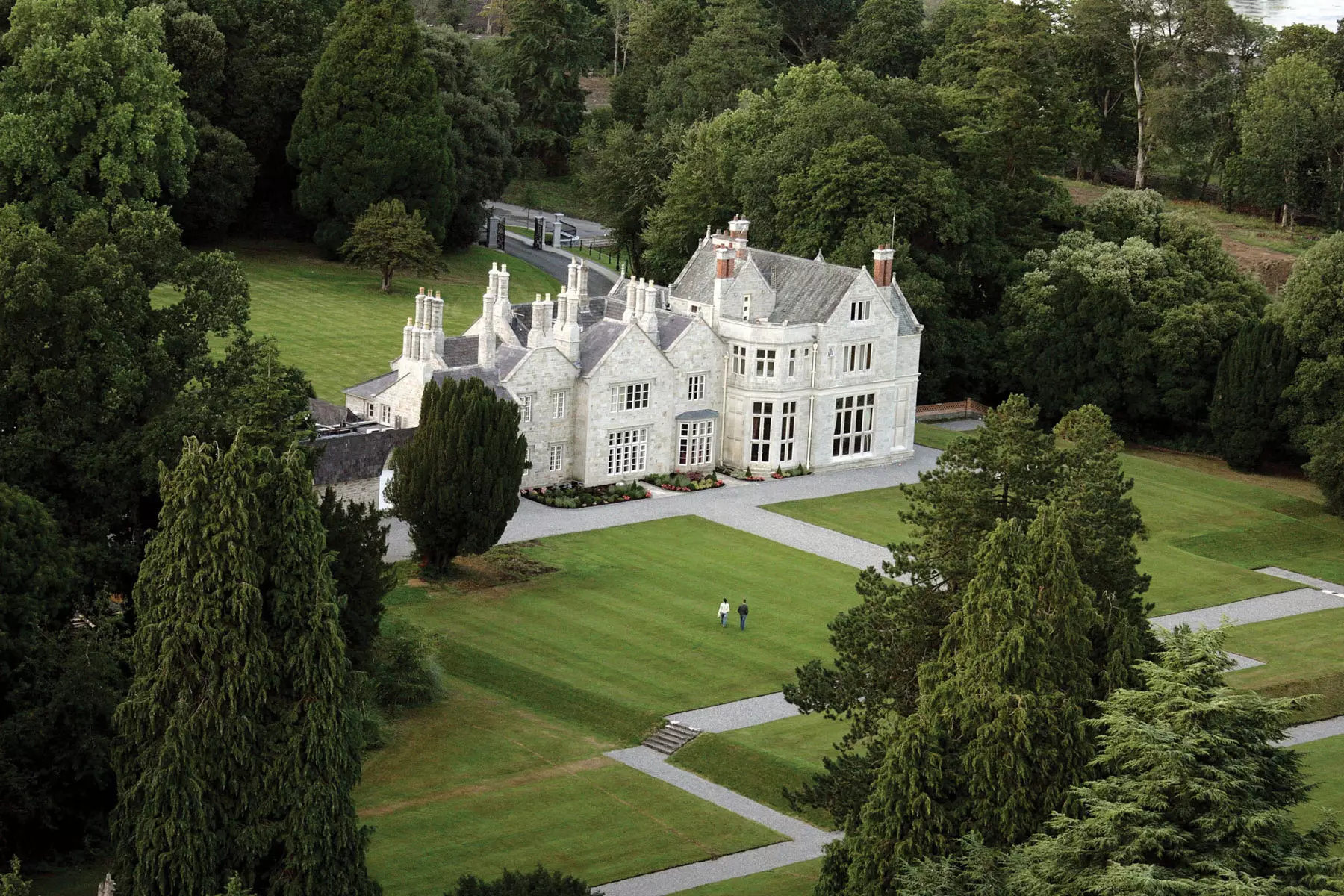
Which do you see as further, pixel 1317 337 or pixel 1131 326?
pixel 1131 326

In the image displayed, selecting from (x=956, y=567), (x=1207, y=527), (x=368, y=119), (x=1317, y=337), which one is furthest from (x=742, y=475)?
(x=956, y=567)

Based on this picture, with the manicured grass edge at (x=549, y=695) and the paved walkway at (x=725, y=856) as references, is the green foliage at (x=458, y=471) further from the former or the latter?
the paved walkway at (x=725, y=856)

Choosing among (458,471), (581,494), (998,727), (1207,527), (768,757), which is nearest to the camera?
(998,727)

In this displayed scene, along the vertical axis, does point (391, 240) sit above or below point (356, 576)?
above

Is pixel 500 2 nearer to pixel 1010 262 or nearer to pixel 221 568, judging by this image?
pixel 1010 262

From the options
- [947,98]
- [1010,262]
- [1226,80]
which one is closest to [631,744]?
[1010,262]

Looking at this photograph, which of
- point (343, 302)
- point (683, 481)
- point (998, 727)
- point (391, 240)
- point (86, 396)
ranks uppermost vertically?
point (391, 240)

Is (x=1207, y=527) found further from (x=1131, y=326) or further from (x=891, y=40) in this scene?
(x=891, y=40)
